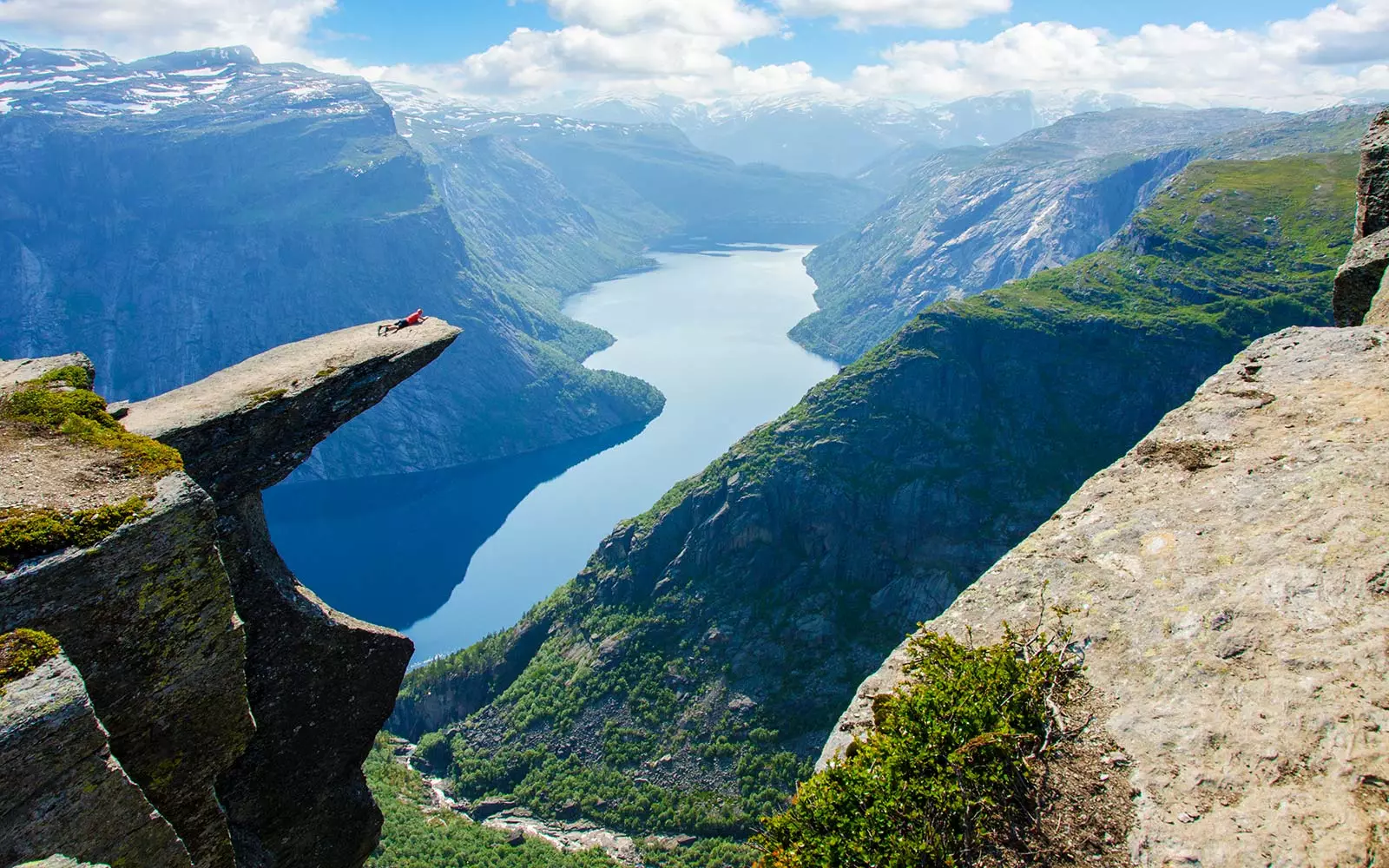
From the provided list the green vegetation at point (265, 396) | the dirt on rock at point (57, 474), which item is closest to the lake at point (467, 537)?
the green vegetation at point (265, 396)

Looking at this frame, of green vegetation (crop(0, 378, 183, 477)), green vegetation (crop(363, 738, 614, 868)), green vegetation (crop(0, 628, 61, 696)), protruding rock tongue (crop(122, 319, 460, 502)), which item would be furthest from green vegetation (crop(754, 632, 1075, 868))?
green vegetation (crop(363, 738, 614, 868))

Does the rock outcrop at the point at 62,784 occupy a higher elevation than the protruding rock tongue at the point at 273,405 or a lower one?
lower

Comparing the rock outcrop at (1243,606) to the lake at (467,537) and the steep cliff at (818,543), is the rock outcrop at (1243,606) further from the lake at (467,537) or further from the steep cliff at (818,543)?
the lake at (467,537)

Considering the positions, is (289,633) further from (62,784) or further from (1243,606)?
(1243,606)

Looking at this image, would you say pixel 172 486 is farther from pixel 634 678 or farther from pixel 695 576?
pixel 695 576

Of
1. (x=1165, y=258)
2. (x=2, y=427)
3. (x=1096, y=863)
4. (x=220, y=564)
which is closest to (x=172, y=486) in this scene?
(x=220, y=564)

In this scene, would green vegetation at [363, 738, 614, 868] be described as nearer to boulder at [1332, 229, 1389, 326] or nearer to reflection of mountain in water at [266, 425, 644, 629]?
reflection of mountain in water at [266, 425, 644, 629]

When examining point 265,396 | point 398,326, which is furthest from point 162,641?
point 398,326
